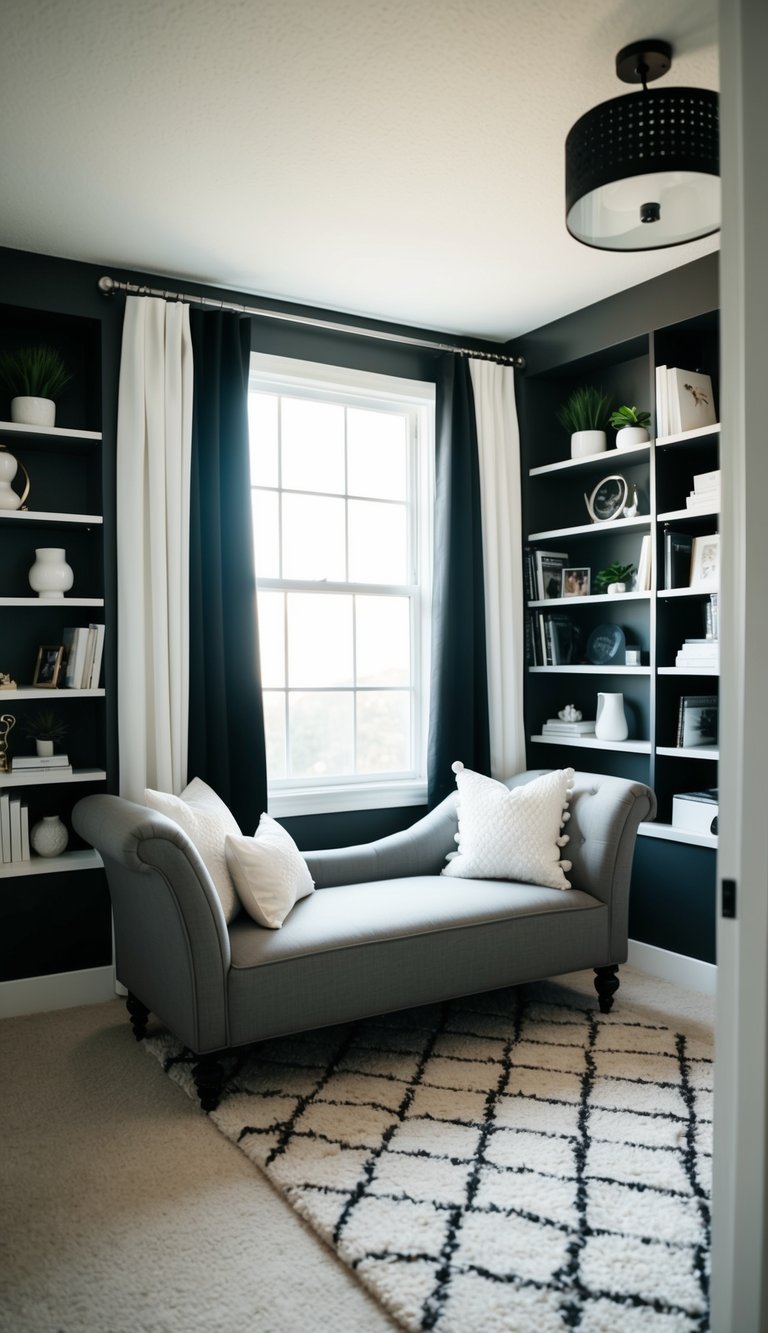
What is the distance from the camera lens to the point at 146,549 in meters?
3.55

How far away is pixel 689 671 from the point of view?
3.61 meters

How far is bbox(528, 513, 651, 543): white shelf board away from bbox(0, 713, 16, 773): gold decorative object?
7.63 ft

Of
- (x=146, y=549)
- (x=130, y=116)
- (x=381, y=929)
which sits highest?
(x=130, y=116)

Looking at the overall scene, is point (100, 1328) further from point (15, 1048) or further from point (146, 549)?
point (146, 549)

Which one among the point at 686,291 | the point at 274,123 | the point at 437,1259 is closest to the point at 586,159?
the point at 274,123

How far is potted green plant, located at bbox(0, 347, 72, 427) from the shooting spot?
11.1 ft

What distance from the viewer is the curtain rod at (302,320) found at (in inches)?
137

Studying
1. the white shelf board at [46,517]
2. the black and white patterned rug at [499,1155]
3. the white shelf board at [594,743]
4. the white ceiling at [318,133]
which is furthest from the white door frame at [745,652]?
the white shelf board at [46,517]

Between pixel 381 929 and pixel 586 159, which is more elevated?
pixel 586 159

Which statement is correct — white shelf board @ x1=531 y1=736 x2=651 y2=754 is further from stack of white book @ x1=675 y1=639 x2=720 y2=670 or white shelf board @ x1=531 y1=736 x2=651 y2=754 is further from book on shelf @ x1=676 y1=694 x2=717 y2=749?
stack of white book @ x1=675 y1=639 x2=720 y2=670

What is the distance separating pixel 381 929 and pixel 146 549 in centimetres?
162

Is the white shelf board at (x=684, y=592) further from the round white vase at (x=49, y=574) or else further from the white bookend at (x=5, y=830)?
the white bookend at (x=5, y=830)

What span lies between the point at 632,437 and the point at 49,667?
2433 millimetres

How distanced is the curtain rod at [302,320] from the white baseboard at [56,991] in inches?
97.0
